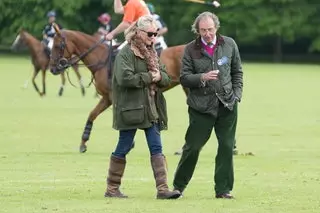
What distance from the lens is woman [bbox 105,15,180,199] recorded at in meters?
11.8

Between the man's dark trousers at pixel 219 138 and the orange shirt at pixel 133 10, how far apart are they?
18.8 feet

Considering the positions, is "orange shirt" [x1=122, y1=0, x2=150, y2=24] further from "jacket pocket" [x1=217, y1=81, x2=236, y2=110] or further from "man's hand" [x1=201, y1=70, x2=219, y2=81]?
"man's hand" [x1=201, y1=70, x2=219, y2=81]

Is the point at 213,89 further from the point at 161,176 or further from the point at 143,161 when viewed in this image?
the point at 143,161

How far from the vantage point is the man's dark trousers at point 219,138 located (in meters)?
11.8

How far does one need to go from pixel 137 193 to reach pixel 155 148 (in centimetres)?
91

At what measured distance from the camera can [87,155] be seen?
57.0 feet

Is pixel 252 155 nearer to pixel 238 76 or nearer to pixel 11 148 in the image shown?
pixel 11 148

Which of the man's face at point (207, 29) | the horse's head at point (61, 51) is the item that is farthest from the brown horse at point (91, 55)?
the man's face at point (207, 29)

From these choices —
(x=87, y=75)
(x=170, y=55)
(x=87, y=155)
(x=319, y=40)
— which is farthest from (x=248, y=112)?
(x=319, y=40)

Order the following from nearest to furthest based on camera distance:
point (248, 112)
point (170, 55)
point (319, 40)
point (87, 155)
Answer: point (87, 155) < point (170, 55) < point (248, 112) < point (319, 40)

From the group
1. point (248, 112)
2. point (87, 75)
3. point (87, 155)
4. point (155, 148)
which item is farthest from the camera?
point (87, 75)

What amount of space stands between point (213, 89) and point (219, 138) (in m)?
0.51

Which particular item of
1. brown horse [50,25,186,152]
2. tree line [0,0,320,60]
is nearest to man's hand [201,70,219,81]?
brown horse [50,25,186,152]

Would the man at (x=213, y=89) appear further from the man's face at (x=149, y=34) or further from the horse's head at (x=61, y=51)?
the horse's head at (x=61, y=51)
